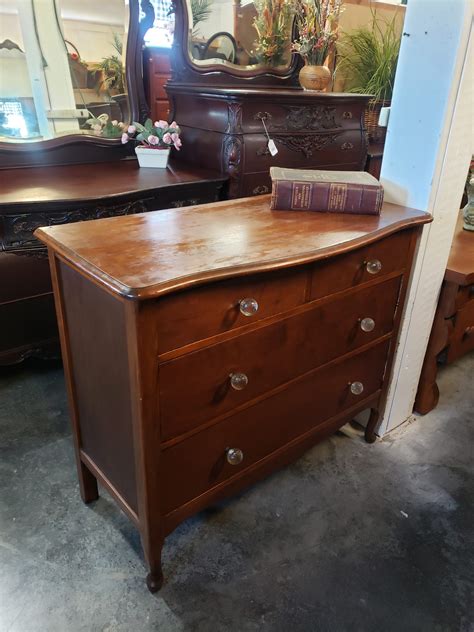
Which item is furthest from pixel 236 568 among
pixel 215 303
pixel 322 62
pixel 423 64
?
pixel 322 62

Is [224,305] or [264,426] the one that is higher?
[224,305]

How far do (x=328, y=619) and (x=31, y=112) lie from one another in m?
2.07

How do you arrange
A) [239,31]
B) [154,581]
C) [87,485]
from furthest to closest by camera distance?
[239,31]
[87,485]
[154,581]

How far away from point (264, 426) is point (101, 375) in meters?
0.45

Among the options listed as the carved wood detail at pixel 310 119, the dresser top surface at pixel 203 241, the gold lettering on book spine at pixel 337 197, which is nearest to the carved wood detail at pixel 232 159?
the carved wood detail at pixel 310 119

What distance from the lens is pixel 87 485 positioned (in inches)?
57.3

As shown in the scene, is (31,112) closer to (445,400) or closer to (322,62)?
(322,62)

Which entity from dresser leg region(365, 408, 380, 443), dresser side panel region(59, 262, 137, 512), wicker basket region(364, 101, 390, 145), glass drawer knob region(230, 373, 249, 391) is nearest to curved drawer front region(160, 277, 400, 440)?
glass drawer knob region(230, 373, 249, 391)

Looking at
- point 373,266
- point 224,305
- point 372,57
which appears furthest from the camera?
point 372,57

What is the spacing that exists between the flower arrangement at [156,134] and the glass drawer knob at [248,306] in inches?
54.3

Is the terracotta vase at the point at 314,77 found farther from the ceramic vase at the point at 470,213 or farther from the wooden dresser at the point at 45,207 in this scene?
the ceramic vase at the point at 470,213

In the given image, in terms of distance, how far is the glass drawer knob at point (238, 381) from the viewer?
1107mm

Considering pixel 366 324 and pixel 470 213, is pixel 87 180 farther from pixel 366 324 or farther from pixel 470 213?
pixel 470 213

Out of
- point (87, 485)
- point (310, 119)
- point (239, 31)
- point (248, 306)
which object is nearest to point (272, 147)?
point (310, 119)
